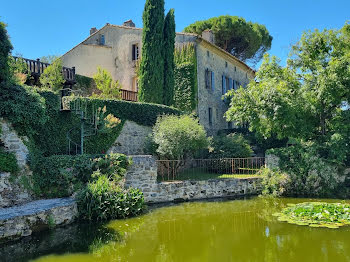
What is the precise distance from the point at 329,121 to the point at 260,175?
4241mm

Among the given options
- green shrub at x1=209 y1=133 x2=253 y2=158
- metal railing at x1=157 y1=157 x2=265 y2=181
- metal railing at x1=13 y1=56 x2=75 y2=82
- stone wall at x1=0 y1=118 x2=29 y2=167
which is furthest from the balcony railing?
stone wall at x1=0 y1=118 x2=29 y2=167

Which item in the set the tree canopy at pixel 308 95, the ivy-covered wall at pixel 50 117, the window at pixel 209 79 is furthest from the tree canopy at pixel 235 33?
the ivy-covered wall at pixel 50 117

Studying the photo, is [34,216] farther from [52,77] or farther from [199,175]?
[52,77]

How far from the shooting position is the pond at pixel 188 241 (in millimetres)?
6246

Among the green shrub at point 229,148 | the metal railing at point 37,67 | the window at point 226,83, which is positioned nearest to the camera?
the metal railing at point 37,67

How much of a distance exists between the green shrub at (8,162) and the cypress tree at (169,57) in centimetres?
1049

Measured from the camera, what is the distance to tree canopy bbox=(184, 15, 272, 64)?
98.9 feet

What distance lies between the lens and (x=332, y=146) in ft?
43.3

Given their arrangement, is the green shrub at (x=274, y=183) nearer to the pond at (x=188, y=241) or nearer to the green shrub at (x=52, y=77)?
the pond at (x=188, y=241)

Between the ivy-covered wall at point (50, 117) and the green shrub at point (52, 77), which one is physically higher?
the green shrub at point (52, 77)

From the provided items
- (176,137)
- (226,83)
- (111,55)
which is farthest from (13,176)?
(226,83)

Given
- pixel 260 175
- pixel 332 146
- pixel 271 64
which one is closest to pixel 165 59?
pixel 271 64

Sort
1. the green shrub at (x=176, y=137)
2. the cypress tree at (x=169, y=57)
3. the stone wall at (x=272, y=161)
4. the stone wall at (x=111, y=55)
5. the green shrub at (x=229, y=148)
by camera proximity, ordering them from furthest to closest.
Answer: the stone wall at (x=111, y=55)
the cypress tree at (x=169, y=57)
the green shrub at (x=229, y=148)
the stone wall at (x=272, y=161)
the green shrub at (x=176, y=137)

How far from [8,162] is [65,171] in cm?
172
